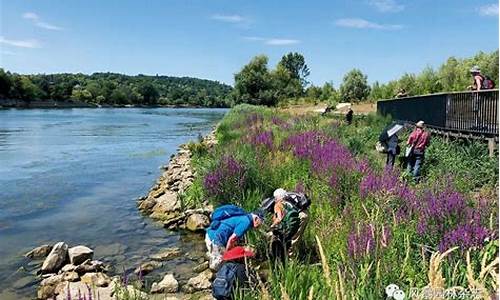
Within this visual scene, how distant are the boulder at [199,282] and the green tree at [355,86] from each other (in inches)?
2275

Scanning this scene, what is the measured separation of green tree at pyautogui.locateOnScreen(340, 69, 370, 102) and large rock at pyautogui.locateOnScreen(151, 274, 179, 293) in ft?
191

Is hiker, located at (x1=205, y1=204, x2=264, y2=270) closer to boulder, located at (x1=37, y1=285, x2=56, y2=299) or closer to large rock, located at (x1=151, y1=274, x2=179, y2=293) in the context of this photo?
large rock, located at (x1=151, y1=274, x2=179, y2=293)

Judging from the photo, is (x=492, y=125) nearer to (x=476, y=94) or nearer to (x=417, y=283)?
(x=476, y=94)

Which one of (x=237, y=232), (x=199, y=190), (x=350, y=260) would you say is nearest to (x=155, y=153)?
(x=199, y=190)

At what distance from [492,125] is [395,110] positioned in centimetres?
1042

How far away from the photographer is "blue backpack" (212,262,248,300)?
195 inches

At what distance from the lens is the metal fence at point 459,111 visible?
11.7m

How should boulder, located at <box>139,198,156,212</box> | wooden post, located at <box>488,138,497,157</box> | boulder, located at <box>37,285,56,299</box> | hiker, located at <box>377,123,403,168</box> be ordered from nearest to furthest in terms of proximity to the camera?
boulder, located at <box>37,285,56,299</box>
wooden post, located at <box>488,138,497,157</box>
boulder, located at <box>139,198,156,212</box>
hiker, located at <box>377,123,403,168</box>

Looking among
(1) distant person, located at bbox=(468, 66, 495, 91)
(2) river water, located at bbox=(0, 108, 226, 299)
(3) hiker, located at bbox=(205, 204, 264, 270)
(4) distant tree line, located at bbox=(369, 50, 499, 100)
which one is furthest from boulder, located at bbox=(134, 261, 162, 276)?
(4) distant tree line, located at bbox=(369, 50, 499, 100)

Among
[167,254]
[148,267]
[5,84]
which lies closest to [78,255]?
[148,267]

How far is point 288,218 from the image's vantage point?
6.14 meters

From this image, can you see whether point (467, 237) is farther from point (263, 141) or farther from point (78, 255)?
point (263, 141)

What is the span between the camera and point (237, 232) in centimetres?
550

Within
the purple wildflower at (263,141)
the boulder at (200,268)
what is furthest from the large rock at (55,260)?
the purple wildflower at (263,141)
